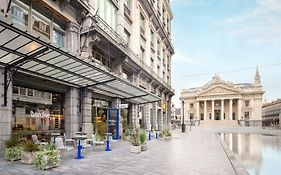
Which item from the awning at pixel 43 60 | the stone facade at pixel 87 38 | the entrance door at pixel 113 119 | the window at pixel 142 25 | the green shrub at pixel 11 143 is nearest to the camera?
the awning at pixel 43 60

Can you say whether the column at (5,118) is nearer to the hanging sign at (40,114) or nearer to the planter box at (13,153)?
the planter box at (13,153)

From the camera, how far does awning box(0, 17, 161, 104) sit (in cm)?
837

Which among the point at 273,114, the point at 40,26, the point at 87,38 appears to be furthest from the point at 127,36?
the point at 273,114

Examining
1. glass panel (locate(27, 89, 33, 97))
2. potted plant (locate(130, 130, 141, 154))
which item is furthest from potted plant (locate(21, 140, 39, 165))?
potted plant (locate(130, 130, 141, 154))

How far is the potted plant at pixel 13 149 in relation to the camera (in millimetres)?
10220

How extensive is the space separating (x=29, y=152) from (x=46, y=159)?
4.66 ft

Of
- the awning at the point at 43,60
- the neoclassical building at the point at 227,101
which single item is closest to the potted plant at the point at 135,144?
the awning at the point at 43,60

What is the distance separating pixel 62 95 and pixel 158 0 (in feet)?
105

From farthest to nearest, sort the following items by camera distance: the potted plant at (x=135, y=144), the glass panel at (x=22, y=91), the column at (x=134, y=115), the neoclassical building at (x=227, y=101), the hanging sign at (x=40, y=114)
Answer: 1. the neoclassical building at (x=227, y=101)
2. the column at (x=134, y=115)
3. the potted plant at (x=135, y=144)
4. the hanging sign at (x=40, y=114)
5. the glass panel at (x=22, y=91)

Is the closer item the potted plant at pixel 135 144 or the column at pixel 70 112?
the potted plant at pixel 135 144

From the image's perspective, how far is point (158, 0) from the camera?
1688 inches

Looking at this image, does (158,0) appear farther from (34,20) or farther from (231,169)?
(231,169)

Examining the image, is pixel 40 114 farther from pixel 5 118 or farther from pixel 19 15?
pixel 19 15

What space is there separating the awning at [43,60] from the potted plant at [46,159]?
385 cm
